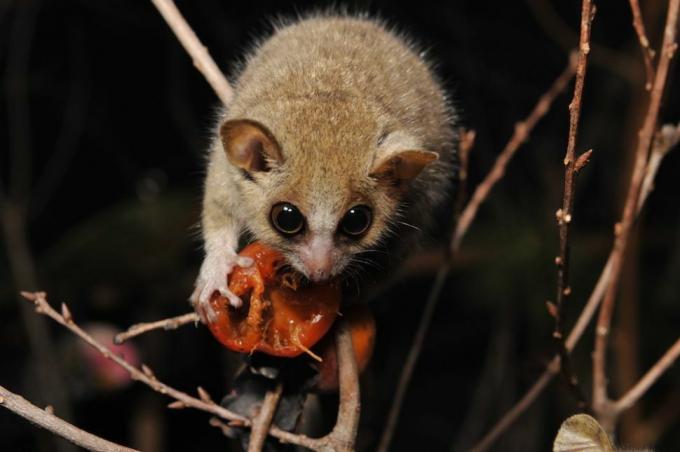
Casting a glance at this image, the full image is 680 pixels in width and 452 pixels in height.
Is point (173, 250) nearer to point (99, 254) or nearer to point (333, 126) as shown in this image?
point (99, 254)

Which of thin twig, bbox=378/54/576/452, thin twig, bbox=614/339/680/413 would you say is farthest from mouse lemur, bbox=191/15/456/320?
thin twig, bbox=614/339/680/413

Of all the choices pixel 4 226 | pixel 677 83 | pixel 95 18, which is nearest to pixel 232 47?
pixel 95 18

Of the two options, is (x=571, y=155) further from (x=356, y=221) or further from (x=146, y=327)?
(x=146, y=327)

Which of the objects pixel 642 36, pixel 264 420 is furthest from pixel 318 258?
pixel 642 36

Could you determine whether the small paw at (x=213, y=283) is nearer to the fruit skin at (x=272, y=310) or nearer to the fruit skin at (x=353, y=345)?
the fruit skin at (x=272, y=310)

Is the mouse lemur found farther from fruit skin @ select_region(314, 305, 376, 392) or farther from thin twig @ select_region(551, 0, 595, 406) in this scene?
thin twig @ select_region(551, 0, 595, 406)
